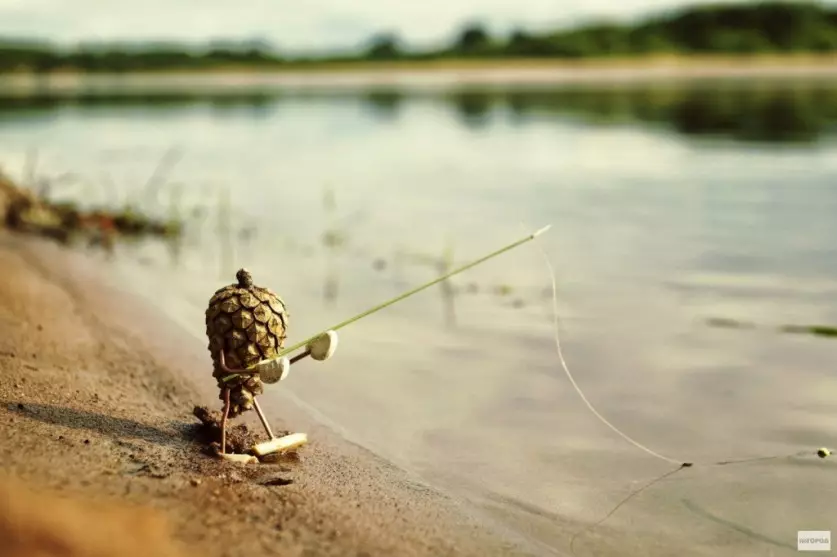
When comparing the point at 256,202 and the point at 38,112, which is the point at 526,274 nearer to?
the point at 256,202

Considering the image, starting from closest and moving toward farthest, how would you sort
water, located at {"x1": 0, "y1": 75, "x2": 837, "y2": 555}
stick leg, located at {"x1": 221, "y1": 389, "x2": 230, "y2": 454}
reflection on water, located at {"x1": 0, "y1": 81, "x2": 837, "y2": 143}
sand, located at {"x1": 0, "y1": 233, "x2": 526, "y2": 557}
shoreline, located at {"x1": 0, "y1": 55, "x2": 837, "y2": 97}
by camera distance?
sand, located at {"x1": 0, "y1": 233, "x2": 526, "y2": 557} < stick leg, located at {"x1": 221, "y1": 389, "x2": 230, "y2": 454} < water, located at {"x1": 0, "y1": 75, "x2": 837, "y2": 555} < reflection on water, located at {"x1": 0, "y1": 81, "x2": 837, "y2": 143} < shoreline, located at {"x1": 0, "y1": 55, "x2": 837, "y2": 97}

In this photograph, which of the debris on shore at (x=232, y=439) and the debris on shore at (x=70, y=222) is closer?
the debris on shore at (x=232, y=439)

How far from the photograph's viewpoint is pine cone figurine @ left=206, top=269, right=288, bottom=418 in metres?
4.38

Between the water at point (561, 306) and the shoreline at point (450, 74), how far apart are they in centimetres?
5199

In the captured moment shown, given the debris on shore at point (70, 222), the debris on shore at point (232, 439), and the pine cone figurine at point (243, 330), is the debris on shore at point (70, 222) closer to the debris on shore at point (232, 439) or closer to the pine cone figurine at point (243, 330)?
the debris on shore at point (232, 439)

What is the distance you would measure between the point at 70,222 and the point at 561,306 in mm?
6439

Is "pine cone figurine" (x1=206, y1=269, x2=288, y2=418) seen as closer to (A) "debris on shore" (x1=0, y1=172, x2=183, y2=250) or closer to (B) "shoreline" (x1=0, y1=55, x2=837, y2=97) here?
(A) "debris on shore" (x1=0, y1=172, x2=183, y2=250)

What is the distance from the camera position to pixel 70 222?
11.7m

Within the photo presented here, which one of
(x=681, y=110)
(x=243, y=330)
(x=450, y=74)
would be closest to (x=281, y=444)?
(x=243, y=330)

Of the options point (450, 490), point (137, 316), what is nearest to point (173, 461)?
point (450, 490)

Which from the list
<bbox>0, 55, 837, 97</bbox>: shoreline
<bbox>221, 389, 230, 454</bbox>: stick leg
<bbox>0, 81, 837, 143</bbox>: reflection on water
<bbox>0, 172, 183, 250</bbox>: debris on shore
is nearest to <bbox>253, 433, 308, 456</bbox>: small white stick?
<bbox>221, 389, 230, 454</bbox>: stick leg

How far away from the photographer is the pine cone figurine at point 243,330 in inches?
172

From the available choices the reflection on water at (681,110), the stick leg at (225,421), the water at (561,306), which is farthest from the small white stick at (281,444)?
the reflection on water at (681,110)

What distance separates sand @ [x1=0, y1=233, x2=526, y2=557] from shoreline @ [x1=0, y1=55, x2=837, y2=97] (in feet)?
209
